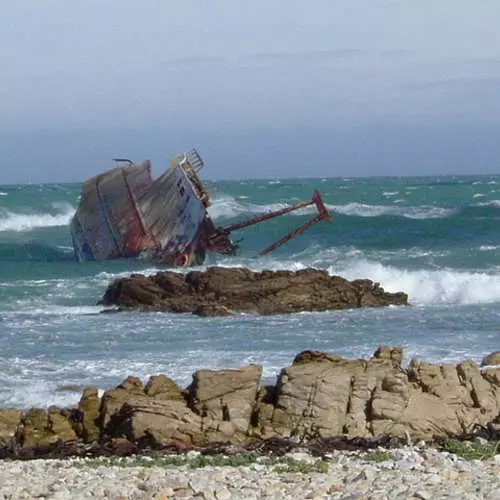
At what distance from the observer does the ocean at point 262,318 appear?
16109 mm

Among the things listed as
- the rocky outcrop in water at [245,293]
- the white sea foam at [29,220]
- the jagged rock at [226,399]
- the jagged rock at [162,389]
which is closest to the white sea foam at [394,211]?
the white sea foam at [29,220]

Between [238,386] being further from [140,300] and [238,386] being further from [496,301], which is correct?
[496,301]

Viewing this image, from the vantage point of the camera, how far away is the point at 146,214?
32406mm

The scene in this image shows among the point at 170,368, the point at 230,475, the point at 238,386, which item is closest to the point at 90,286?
the point at 170,368

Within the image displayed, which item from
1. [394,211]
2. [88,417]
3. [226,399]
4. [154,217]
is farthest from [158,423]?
[394,211]

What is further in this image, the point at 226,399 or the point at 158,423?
the point at 226,399

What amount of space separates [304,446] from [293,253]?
25899mm

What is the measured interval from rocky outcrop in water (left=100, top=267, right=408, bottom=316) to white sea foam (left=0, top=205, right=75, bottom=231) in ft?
91.2

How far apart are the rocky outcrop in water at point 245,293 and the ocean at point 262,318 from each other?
57 centimetres

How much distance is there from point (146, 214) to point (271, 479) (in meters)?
23.5

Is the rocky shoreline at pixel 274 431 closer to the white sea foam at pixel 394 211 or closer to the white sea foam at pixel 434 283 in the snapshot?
the white sea foam at pixel 434 283

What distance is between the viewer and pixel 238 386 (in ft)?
39.3

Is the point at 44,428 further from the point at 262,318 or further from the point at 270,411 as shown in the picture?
the point at 262,318

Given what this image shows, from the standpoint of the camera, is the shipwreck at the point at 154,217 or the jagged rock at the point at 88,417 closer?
the jagged rock at the point at 88,417
